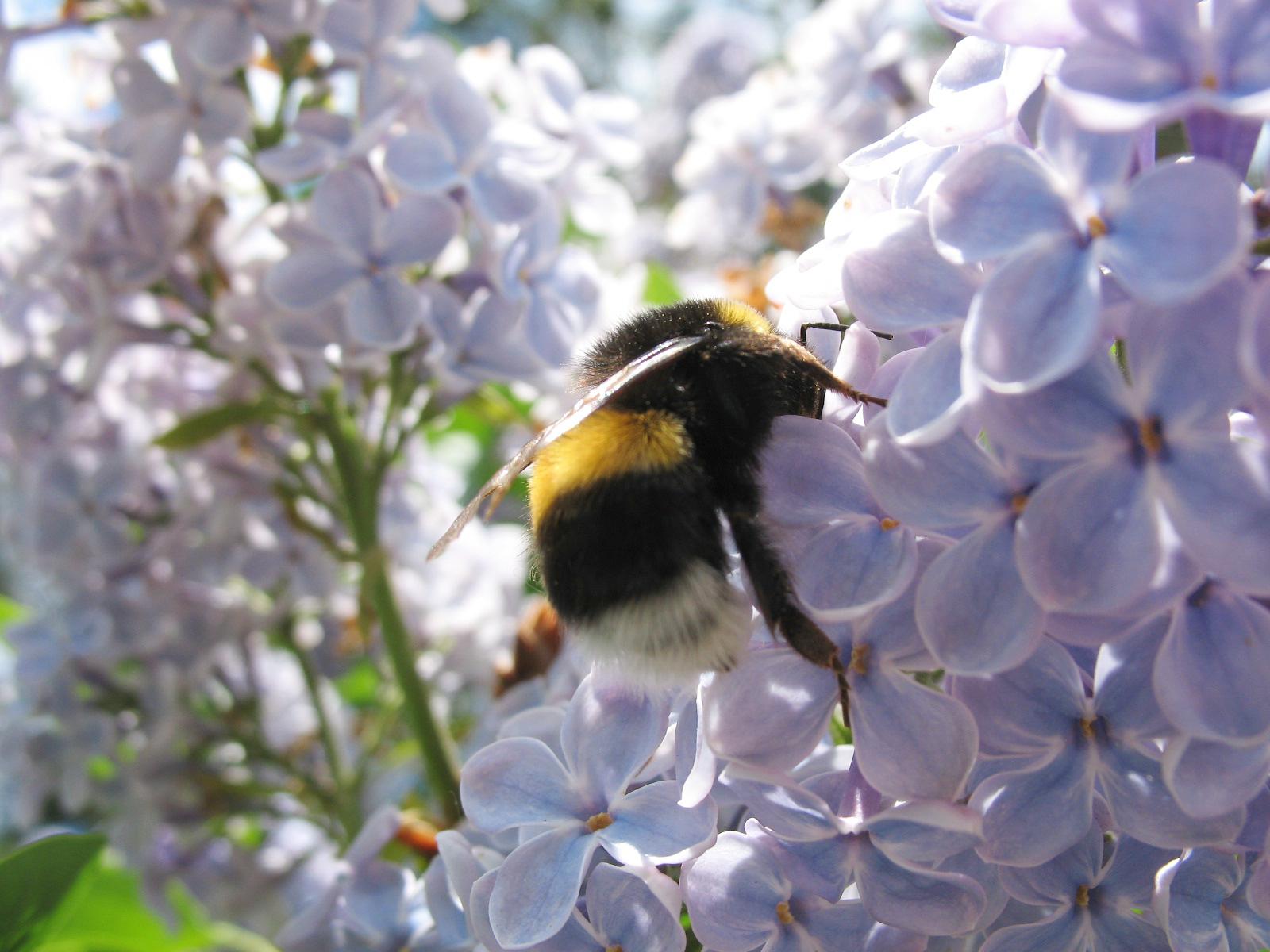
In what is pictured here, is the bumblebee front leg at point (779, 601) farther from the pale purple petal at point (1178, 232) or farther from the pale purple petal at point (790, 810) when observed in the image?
the pale purple petal at point (1178, 232)

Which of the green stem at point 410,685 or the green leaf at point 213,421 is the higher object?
the green leaf at point 213,421

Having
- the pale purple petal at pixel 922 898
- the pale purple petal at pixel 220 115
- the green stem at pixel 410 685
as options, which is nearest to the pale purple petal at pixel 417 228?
the pale purple petal at pixel 220 115

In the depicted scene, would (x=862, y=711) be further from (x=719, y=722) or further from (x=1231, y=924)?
(x=1231, y=924)

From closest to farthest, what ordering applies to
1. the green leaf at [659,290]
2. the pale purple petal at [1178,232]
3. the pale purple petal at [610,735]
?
the pale purple petal at [1178,232], the pale purple petal at [610,735], the green leaf at [659,290]

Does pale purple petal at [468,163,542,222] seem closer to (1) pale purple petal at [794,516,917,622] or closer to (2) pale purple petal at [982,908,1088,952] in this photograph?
(1) pale purple petal at [794,516,917,622]

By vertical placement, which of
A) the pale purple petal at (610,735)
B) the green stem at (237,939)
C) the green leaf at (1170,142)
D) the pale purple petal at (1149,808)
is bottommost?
the green stem at (237,939)

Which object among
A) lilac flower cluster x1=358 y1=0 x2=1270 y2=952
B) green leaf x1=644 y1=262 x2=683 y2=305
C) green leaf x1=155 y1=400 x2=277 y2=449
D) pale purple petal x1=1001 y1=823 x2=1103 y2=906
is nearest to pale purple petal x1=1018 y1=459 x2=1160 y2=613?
lilac flower cluster x1=358 y1=0 x2=1270 y2=952

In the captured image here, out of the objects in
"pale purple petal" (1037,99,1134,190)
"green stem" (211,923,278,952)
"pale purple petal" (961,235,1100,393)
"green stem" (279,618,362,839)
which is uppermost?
"pale purple petal" (1037,99,1134,190)

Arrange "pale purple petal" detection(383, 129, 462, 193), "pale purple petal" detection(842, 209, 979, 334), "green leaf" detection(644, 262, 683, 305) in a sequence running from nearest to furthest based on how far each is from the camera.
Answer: "pale purple petal" detection(842, 209, 979, 334) → "pale purple petal" detection(383, 129, 462, 193) → "green leaf" detection(644, 262, 683, 305)
